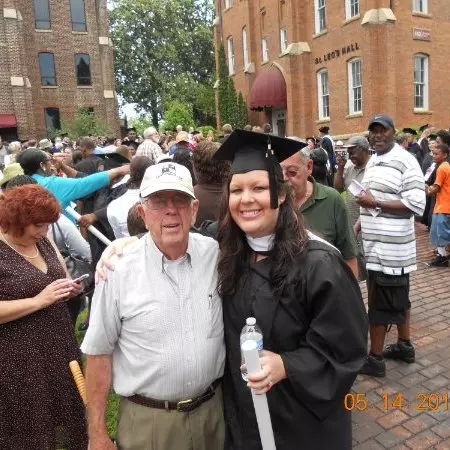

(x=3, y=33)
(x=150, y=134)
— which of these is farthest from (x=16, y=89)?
(x=150, y=134)

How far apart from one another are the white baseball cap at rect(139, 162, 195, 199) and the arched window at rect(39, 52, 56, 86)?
3351 centimetres

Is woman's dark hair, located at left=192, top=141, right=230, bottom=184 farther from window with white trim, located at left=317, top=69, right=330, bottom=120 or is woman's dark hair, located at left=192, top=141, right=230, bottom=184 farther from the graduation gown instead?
window with white trim, located at left=317, top=69, right=330, bottom=120

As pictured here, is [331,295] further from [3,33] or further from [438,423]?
[3,33]

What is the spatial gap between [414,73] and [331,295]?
21.3 meters

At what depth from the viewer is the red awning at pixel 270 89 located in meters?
23.8

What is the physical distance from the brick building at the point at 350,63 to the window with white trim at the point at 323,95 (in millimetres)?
50

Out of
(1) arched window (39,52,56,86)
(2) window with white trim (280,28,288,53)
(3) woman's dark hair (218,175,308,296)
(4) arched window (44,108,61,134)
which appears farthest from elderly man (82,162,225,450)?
(1) arched window (39,52,56,86)

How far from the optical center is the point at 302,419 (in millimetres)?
1865

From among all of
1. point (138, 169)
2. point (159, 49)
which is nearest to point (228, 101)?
point (159, 49)

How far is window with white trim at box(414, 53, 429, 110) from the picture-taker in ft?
66.1

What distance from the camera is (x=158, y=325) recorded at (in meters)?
1.94

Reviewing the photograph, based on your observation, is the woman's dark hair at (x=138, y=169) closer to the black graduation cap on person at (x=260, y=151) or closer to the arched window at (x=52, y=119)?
the black graduation cap on person at (x=260, y=151)

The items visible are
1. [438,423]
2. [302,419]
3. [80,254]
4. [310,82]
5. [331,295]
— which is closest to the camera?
[331,295]

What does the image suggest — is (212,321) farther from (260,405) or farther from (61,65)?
(61,65)
